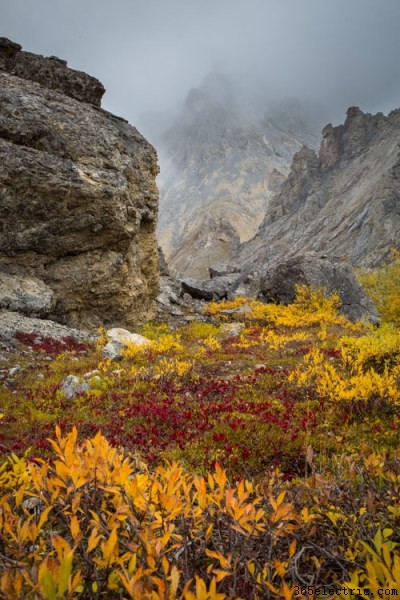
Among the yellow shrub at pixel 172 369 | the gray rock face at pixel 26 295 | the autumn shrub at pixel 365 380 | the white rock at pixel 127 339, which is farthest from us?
the gray rock face at pixel 26 295

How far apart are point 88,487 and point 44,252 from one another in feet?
56.1

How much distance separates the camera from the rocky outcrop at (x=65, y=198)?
1575 centimetres

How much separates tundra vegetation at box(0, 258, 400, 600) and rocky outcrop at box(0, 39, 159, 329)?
15.9 feet

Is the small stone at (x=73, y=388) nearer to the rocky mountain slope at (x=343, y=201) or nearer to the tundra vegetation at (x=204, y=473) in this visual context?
the tundra vegetation at (x=204, y=473)

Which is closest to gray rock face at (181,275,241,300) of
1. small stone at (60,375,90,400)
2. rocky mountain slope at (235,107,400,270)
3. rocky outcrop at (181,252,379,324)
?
rocky outcrop at (181,252,379,324)

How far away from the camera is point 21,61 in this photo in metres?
18.9

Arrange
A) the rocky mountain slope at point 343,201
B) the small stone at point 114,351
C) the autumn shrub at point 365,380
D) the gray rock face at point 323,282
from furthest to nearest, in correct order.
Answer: the rocky mountain slope at point 343,201 < the gray rock face at point 323,282 < the small stone at point 114,351 < the autumn shrub at point 365,380

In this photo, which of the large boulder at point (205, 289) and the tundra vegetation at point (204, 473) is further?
the large boulder at point (205, 289)

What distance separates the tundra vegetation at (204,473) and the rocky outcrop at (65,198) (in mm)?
4840

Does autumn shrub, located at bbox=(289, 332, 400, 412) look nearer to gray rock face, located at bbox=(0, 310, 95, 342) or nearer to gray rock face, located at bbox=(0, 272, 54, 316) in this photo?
gray rock face, located at bbox=(0, 310, 95, 342)

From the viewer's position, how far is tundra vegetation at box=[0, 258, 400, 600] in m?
1.58

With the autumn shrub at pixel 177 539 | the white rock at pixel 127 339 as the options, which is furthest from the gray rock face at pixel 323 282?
the autumn shrub at pixel 177 539

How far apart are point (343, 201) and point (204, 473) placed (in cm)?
10361

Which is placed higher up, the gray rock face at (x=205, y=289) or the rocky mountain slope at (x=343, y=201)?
the rocky mountain slope at (x=343, y=201)
